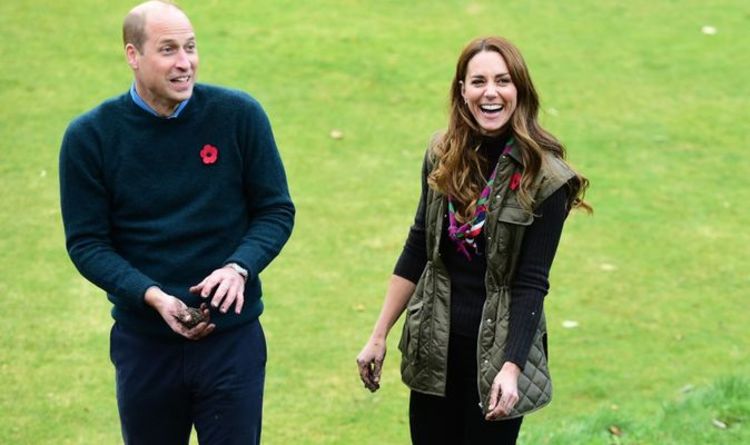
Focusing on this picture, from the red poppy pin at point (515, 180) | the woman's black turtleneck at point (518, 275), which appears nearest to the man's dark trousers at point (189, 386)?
the woman's black turtleneck at point (518, 275)

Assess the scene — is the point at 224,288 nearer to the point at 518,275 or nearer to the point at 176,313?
the point at 176,313

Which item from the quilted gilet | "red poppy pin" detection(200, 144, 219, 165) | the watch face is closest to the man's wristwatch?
the watch face

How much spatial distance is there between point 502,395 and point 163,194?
1146mm

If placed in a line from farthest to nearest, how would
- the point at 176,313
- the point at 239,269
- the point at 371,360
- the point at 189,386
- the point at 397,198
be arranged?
the point at 397,198
the point at 371,360
the point at 189,386
the point at 239,269
the point at 176,313

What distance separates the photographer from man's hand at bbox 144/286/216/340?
3689mm

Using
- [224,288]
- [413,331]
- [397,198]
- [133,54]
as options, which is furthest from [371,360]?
[397,198]

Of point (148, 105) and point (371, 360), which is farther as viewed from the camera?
point (371, 360)

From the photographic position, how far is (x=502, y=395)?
3.77 metres

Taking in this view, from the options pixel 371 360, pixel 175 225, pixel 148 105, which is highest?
pixel 148 105

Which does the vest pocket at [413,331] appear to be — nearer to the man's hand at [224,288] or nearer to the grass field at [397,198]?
the man's hand at [224,288]

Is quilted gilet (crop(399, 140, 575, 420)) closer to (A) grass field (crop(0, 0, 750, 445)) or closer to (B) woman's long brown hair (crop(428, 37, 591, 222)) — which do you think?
(B) woman's long brown hair (crop(428, 37, 591, 222))

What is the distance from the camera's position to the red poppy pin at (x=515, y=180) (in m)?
3.84

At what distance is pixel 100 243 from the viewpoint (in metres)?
3.84

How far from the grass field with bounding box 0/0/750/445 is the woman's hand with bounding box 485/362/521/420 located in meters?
1.78
